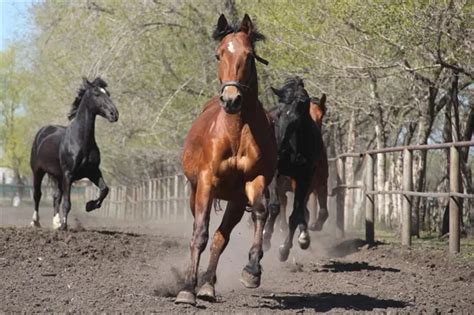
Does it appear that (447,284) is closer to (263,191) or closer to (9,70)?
(263,191)

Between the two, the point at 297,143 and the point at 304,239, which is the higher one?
the point at 297,143

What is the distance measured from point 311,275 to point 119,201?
34586 millimetres

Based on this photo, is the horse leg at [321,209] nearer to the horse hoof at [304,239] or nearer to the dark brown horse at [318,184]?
the dark brown horse at [318,184]

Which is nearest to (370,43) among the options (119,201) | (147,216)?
(147,216)

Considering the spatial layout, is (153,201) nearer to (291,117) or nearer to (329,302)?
(291,117)

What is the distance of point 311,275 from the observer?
1045cm

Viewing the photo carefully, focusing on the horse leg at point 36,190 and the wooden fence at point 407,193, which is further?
the horse leg at point 36,190

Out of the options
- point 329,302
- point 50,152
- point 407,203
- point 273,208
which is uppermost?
point 50,152

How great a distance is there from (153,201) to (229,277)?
22803 mm

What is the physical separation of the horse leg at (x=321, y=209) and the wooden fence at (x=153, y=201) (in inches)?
436

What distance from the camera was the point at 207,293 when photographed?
7.39m

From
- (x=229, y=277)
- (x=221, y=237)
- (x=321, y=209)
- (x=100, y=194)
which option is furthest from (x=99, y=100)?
(x=221, y=237)

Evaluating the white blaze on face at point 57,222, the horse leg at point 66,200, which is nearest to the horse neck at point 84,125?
the horse leg at point 66,200

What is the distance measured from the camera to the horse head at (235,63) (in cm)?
707
